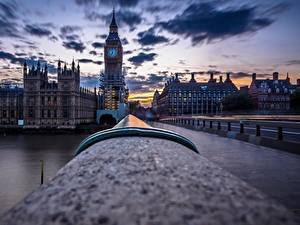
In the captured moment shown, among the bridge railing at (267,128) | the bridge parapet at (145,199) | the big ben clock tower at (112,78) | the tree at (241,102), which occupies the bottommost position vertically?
the bridge railing at (267,128)

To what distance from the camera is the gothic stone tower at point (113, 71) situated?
13688cm

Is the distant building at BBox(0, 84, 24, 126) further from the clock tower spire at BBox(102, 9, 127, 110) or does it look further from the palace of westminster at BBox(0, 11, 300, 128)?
the clock tower spire at BBox(102, 9, 127, 110)

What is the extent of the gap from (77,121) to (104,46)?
65.9 m

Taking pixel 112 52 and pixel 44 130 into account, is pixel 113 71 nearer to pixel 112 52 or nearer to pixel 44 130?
pixel 112 52

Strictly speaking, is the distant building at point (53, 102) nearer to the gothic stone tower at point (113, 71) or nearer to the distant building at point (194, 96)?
the gothic stone tower at point (113, 71)

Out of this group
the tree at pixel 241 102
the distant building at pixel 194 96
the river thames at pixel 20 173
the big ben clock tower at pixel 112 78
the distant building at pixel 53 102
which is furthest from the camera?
the distant building at pixel 194 96

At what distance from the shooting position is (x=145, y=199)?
33.6 inches

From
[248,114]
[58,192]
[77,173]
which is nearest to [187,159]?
[77,173]

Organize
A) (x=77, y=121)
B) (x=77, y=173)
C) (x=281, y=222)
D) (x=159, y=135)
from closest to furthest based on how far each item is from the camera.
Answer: (x=281, y=222), (x=77, y=173), (x=159, y=135), (x=77, y=121)

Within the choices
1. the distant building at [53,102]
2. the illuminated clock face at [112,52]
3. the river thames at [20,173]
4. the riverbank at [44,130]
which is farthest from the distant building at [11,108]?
the illuminated clock face at [112,52]

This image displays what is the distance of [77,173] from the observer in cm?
109

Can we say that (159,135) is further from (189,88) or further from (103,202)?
(189,88)

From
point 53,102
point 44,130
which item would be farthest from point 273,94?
point 44,130

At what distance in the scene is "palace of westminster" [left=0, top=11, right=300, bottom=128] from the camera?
104562mm
